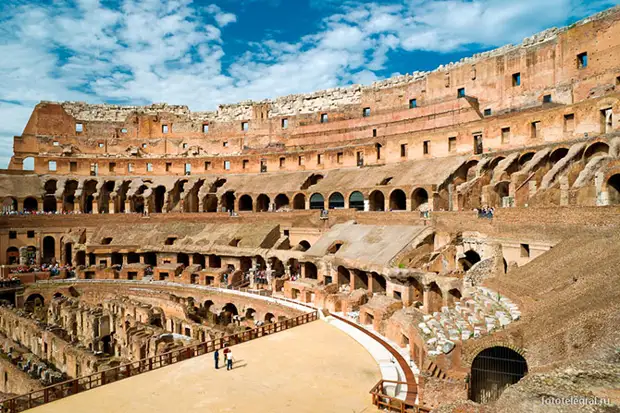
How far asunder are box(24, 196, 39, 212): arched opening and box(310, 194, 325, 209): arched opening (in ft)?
89.8

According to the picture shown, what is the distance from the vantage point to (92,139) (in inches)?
1893

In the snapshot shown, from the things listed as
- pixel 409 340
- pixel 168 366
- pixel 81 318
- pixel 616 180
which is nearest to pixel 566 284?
pixel 409 340

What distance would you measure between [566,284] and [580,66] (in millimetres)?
21821

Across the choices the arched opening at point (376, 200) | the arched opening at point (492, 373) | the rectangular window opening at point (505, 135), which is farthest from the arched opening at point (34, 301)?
the rectangular window opening at point (505, 135)

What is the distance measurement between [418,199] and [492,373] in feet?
67.4

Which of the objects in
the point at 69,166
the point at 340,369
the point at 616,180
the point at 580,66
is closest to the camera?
the point at 340,369

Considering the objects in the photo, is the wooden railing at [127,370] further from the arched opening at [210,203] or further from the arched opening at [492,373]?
the arched opening at [210,203]

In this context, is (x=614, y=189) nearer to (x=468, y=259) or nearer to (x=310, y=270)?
(x=468, y=259)

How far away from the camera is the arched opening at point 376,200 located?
32.8m

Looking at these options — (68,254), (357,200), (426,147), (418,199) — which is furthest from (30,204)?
(426,147)

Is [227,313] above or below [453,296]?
below

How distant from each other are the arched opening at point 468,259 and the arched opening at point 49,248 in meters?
35.4

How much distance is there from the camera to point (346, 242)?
90.3 ft

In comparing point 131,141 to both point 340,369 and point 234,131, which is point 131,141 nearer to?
point 234,131
